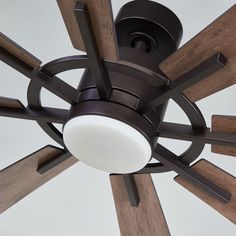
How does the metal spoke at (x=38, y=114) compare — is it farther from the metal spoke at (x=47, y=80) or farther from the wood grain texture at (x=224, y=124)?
the wood grain texture at (x=224, y=124)

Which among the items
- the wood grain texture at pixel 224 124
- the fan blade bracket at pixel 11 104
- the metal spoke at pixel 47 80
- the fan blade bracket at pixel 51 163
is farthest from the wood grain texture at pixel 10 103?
the wood grain texture at pixel 224 124

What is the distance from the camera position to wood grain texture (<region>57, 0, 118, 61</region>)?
1.02m

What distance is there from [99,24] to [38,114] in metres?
0.40

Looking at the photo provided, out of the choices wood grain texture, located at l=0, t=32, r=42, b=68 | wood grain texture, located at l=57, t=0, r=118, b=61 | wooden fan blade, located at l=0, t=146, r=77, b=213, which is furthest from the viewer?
wooden fan blade, located at l=0, t=146, r=77, b=213

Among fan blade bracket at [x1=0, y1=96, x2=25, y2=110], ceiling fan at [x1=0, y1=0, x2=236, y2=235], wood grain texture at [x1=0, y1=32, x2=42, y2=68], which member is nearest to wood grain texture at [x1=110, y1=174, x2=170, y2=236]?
ceiling fan at [x1=0, y1=0, x2=236, y2=235]

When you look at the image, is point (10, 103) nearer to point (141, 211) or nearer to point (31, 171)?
point (31, 171)

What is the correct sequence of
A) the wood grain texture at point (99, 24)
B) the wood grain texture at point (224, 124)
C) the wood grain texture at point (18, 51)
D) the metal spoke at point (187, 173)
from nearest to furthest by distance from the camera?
1. the wood grain texture at point (99, 24)
2. the wood grain texture at point (18, 51)
3. the wood grain texture at point (224, 124)
4. the metal spoke at point (187, 173)

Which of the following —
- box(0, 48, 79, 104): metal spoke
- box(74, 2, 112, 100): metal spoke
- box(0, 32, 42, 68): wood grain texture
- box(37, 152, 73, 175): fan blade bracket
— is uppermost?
box(37, 152, 73, 175): fan blade bracket

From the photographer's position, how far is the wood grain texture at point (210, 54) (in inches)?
41.3

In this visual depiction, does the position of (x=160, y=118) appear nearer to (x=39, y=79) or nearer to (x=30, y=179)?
(x=39, y=79)

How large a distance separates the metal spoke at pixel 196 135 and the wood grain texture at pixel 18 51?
0.35 m

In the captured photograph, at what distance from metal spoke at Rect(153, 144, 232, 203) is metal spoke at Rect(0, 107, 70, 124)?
0.26 metres

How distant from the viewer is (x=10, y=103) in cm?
138

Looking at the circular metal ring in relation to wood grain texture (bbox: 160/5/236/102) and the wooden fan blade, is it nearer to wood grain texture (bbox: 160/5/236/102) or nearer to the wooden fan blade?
wood grain texture (bbox: 160/5/236/102)
